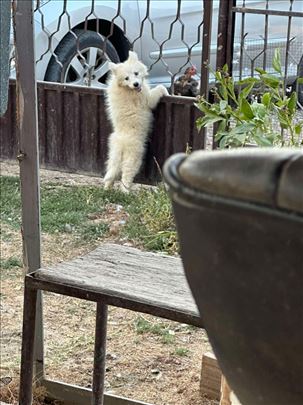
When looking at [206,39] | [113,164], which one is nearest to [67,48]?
[113,164]

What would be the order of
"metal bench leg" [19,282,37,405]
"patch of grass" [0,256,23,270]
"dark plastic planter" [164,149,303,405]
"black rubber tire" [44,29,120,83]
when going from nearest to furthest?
1. "dark plastic planter" [164,149,303,405]
2. "metal bench leg" [19,282,37,405]
3. "patch of grass" [0,256,23,270]
4. "black rubber tire" [44,29,120,83]

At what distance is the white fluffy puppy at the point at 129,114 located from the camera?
15.2 ft

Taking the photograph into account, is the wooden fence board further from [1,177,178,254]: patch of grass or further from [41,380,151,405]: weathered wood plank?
[41,380,151,405]: weathered wood plank

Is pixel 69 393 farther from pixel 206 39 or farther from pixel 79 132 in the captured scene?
pixel 79 132

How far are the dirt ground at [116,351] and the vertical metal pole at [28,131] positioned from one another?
0.45 m

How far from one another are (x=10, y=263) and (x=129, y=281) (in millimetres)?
1949

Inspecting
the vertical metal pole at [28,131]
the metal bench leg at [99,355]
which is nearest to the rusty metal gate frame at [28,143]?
the vertical metal pole at [28,131]

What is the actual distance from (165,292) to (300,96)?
3221mm

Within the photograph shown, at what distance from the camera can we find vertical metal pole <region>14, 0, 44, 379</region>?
2.11 m

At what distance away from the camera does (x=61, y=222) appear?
13.8 ft

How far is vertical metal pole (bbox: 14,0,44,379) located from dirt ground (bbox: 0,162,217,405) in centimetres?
45

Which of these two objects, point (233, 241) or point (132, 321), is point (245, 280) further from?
point (132, 321)

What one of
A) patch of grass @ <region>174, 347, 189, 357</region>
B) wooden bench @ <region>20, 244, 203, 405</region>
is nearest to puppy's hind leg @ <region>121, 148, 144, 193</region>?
patch of grass @ <region>174, 347, 189, 357</region>

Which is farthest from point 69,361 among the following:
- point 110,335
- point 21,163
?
point 21,163
